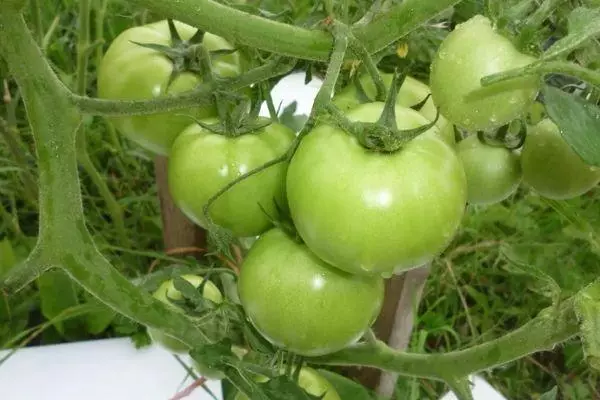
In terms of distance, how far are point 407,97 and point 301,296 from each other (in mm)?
163

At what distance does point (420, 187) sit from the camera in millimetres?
396

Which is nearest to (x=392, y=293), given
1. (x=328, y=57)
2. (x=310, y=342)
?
(x=310, y=342)

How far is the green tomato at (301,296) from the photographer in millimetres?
485

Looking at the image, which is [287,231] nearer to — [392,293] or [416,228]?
[416,228]

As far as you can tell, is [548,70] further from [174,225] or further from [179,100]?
[174,225]

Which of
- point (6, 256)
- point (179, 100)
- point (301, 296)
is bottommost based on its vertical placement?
point (6, 256)

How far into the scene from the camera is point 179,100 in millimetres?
514

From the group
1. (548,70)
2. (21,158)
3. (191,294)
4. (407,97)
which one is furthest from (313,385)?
(21,158)

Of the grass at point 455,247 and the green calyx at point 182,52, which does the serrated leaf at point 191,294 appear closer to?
the green calyx at point 182,52

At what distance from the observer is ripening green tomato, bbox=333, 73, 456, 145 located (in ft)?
1.69

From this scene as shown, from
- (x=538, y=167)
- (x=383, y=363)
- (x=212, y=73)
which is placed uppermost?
(x=212, y=73)

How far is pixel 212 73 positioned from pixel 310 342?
0.20 m

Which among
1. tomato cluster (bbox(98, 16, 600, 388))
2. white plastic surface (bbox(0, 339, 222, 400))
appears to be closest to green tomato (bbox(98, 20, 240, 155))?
tomato cluster (bbox(98, 16, 600, 388))

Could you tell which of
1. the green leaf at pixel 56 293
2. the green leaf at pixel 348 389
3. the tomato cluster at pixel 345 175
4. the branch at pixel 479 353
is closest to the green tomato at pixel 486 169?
the tomato cluster at pixel 345 175
